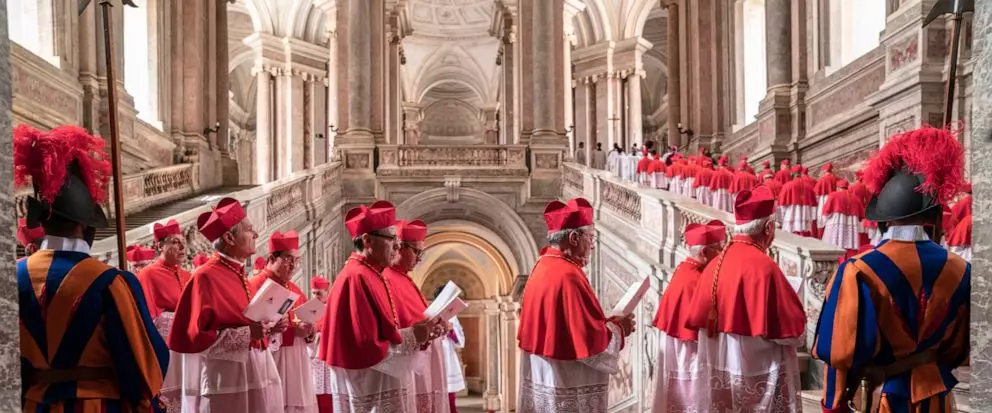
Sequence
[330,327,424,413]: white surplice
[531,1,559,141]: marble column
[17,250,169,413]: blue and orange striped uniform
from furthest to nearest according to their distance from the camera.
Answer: [531,1,559,141]: marble column → [330,327,424,413]: white surplice → [17,250,169,413]: blue and orange striped uniform

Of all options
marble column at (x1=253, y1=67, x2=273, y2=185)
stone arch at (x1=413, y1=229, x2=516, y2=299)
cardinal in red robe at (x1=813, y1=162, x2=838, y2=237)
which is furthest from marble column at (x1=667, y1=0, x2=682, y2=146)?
marble column at (x1=253, y1=67, x2=273, y2=185)

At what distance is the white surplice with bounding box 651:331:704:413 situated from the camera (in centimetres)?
557

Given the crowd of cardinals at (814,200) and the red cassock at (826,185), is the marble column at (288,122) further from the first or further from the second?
the red cassock at (826,185)

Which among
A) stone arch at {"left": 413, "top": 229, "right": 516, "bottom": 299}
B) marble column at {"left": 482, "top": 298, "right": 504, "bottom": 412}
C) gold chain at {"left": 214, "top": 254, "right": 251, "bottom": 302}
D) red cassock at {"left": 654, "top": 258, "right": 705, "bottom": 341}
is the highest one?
gold chain at {"left": 214, "top": 254, "right": 251, "bottom": 302}

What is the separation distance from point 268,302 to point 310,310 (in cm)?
61

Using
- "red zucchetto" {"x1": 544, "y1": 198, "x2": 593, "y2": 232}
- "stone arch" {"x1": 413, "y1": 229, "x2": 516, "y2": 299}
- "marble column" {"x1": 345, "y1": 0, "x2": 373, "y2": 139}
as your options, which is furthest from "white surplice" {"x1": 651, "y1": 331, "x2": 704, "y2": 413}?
"stone arch" {"x1": 413, "y1": 229, "x2": 516, "y2": 299}

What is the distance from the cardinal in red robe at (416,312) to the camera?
5129mm

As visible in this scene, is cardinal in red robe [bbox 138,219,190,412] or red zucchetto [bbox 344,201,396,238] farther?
cardinal in red robe [bbox 138,219,190,412]

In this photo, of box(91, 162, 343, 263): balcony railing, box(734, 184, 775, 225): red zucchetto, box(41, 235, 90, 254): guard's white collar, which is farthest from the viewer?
box(91, 162, 343, 263): balcony railing

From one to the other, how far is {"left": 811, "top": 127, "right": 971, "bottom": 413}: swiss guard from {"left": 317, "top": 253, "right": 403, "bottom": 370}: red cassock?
7.25 feet

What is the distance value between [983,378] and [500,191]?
677 inches

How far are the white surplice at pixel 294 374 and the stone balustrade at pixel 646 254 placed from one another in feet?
11.6

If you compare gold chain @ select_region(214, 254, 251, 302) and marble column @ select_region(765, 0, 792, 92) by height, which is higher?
marble column @ select_region(765, 0, 792, 92)

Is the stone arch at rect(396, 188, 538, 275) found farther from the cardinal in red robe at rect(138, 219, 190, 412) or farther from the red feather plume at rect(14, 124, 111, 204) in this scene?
the red feather plume at rect(14, 124, 111, 204)
